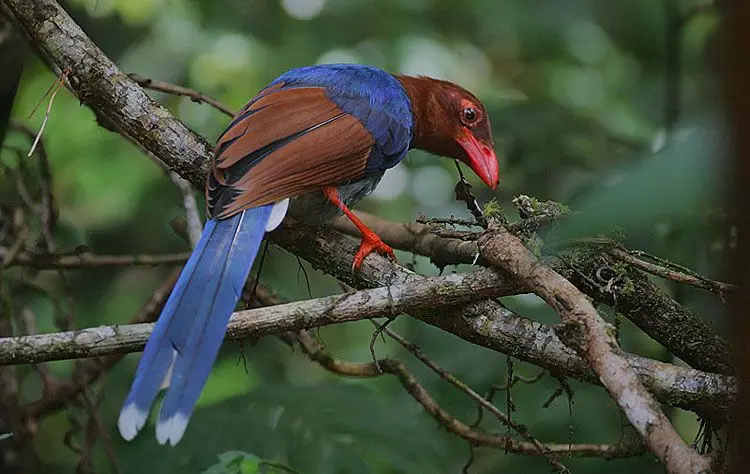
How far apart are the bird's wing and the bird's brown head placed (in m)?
0.61

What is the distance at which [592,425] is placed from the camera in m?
3.36

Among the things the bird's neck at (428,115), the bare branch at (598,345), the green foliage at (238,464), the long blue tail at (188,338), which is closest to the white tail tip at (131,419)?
the long blue tail at (188,338)

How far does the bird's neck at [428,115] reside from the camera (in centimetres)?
355

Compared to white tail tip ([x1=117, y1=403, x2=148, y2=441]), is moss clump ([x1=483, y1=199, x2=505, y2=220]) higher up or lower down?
higher up

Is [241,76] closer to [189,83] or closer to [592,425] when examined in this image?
[189,83]

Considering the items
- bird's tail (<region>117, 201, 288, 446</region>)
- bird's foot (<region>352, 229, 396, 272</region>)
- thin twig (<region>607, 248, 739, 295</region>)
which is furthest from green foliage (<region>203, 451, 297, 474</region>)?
thin twig (<region>607, 248, 739, 295</region>)

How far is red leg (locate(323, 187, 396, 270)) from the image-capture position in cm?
250

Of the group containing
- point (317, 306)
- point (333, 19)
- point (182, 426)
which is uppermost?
point (333, 19)

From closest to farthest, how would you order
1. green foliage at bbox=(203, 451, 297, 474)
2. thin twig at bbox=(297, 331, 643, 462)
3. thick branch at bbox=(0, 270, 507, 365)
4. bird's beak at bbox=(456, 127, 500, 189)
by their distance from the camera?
1. thick branch at bbox=(0, 270, 507, 365)
2. green foliage at bbox=(203, 451, 297, 474)
3. thin twig at bbox=(297, 331, 643, 462)
4. bird's beak at bbox=(456, 127, 500, 189)

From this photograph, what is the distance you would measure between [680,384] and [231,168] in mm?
1385

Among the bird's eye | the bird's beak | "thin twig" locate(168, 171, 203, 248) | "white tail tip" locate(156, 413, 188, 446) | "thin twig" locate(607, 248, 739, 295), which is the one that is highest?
the bird's eye

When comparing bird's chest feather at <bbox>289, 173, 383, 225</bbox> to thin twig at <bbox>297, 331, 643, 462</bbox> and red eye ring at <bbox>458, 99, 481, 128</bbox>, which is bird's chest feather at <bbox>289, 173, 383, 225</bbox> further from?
red eye ring at <bbox>458, 99, 481, 128</bbox>

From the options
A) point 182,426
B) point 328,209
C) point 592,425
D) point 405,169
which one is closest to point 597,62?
point 405,169

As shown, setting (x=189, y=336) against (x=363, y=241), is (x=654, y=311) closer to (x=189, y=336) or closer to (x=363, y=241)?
(x=363, y=241)
